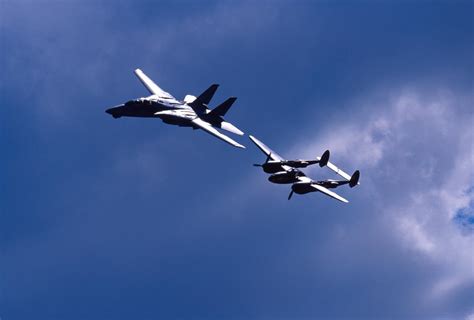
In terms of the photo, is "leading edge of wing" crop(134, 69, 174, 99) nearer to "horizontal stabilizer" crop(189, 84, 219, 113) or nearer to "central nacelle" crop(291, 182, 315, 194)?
"horizontal stabilizer" crop(189, 84, 219, 113)

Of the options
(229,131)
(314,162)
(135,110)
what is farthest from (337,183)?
(135,110)

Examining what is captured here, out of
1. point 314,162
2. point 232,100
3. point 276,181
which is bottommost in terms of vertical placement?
point 276,181

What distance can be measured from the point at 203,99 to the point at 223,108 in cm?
583

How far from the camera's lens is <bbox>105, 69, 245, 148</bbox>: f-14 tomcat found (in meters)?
115

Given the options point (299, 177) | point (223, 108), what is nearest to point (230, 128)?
point (223, 108)

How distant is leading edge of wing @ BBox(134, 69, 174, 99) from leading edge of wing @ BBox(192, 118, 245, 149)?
15.7 m

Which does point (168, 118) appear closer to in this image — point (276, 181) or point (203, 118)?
point (203, 118)

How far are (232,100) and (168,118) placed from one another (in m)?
14.2

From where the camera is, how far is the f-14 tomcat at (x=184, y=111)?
378ft

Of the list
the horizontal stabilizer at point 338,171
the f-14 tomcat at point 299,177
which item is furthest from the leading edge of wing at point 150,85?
the horizontal stabilizer at point 338,171

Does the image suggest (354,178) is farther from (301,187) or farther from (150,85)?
(150,85)

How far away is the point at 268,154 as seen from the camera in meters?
118

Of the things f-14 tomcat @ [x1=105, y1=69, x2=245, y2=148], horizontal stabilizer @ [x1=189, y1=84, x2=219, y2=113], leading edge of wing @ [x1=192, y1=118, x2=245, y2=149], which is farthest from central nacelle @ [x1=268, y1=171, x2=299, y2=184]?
horizontal stabilizer @ [x1=189, y1=84, x2=219, y2=113]

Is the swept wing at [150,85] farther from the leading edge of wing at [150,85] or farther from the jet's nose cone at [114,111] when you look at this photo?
the jet's nose cone at [114,111]
